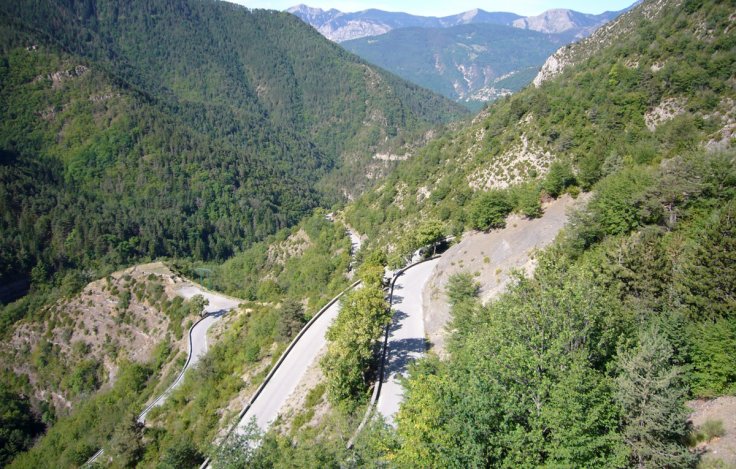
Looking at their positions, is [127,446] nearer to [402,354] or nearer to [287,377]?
[287,377]

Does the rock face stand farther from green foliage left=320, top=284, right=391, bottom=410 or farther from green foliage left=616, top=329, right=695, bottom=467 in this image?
green foliage left=616, top=329, right=695, bottom=467

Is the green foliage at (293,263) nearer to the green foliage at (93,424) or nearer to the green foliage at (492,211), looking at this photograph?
the green foliage at (93,424)

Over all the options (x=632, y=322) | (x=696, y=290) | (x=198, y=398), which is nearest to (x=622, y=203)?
(x=696, y=290)

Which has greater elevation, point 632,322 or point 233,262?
point 632,322

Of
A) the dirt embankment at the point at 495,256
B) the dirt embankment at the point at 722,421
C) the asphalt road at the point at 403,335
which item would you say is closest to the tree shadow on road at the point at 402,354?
the asphalt road at the point at 403,335

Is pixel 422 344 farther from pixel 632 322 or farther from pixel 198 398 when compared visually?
pixel 198 398

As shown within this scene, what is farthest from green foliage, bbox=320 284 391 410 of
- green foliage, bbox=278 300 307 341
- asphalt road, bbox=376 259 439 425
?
green foliage, bbox=278 300 307 341
